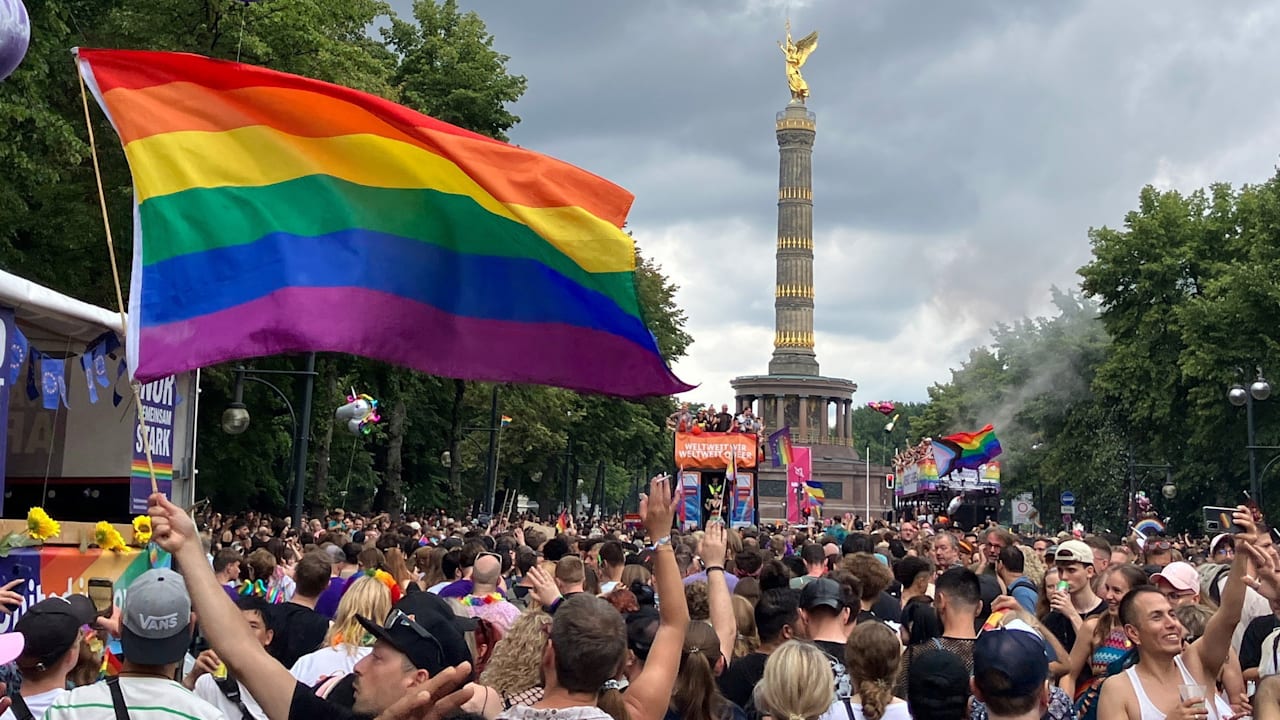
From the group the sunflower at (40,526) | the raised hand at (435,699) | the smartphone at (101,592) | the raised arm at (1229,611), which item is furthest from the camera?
the smartphone at (101,592)

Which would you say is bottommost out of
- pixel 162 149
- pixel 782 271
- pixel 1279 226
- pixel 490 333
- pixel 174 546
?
pixel 174 546

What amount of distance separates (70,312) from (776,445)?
50.1 metres

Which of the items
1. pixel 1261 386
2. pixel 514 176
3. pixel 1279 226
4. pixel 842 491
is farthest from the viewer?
pixel 842 491

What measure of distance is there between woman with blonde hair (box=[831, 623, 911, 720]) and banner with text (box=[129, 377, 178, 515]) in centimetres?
752

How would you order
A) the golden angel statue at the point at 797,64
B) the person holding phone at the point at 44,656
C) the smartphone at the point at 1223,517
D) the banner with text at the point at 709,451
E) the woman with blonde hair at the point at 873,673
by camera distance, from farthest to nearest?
the golden angel statue at the point at 797,64, the banner with text at the point at 709,451, the smartphone at the point at 1223,517, the woman with blonde hair at the point at 873,673, the person holding phone at the point at 44,656

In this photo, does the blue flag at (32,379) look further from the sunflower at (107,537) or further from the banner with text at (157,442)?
the sunflower at (107,537)

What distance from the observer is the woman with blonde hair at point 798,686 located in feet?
16.6

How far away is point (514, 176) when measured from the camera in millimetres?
8305

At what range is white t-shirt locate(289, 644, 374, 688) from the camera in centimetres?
608

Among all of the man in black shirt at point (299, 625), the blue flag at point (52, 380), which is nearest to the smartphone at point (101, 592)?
the blue flag at point (52, 380)

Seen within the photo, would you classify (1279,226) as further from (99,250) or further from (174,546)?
(174,546)

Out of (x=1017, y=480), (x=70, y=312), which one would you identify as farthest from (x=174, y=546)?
(x=1017, y=480)

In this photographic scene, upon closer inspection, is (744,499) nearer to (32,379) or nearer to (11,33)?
(32,379)

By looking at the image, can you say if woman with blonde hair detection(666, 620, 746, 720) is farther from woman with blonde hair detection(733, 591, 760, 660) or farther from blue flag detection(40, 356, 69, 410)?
blue flag detection(40, 356, 69, 410)
